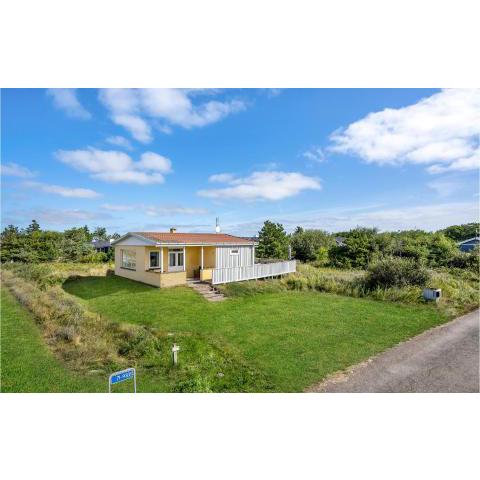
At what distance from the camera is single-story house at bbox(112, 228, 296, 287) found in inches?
531

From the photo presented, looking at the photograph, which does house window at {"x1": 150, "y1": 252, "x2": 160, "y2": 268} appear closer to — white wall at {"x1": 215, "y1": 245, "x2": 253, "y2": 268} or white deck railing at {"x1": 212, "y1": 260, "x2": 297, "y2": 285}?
white wall at {"x1": 215, "y1": 245, "x2": 253, "y2": 268}

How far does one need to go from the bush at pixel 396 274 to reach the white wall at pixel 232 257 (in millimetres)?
6657

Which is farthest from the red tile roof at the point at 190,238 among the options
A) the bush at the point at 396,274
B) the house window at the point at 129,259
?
the bush at the point at 396,274

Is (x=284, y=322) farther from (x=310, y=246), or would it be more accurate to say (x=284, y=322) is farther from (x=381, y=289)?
(x=310, y=246)

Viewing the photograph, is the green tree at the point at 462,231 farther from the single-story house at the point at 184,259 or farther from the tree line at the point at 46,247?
the tree line at the point at 46,247

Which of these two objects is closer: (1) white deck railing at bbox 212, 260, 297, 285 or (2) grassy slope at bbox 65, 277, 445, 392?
(2) grassy slope at bbox 65, 277, 445, 392

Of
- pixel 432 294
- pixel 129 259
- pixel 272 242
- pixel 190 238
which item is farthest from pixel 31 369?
pixel 272 242

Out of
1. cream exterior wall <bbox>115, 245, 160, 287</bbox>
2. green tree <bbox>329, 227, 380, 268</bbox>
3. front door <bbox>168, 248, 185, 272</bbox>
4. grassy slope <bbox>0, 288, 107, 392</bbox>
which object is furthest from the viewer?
green tree <bbox>329, 227, 380, 268</bbox>

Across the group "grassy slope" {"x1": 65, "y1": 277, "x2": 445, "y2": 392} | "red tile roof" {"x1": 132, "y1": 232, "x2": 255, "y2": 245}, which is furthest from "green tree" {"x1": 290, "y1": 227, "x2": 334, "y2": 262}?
"grassy slope" {"x1": 65, "y1": 277, "x2": 445, "y2": 392}

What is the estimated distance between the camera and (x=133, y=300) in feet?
36.1

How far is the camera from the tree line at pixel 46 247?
82.8 ft

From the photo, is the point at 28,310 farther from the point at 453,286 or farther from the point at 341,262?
the point at 341,262

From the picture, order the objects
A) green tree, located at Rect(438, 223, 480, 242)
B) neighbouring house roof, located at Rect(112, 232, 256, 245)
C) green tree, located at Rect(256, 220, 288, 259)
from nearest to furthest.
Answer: neighbouring house roof, located at Rect(112, 232, 256, 245)
green tree, located at Rect(256, 220, 288, 259)
green tree, located at Rect(438, 223, 480, 242)
